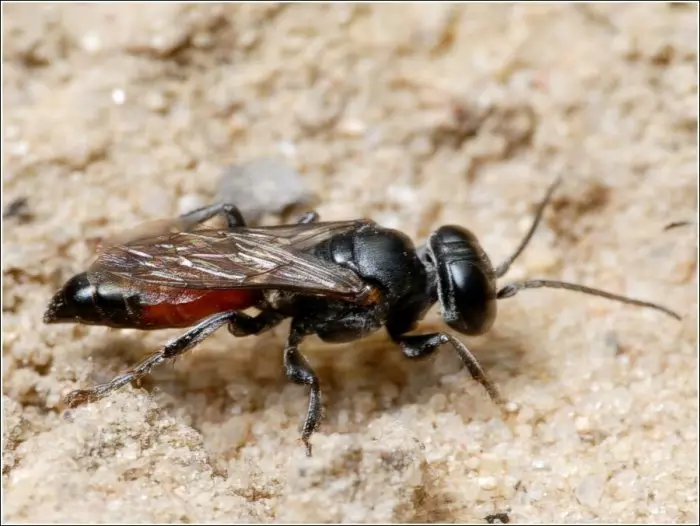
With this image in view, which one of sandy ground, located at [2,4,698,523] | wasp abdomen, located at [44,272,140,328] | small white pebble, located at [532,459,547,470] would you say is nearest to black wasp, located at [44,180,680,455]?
wasp abdomen, located at [44,272,140,328]

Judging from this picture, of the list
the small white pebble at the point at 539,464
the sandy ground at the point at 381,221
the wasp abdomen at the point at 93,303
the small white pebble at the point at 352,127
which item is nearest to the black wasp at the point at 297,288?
the wasp abdomen at the point at 93,303

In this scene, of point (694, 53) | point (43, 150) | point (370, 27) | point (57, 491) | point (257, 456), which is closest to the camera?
point (57, 491)

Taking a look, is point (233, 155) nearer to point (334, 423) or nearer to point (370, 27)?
point (370, 27)

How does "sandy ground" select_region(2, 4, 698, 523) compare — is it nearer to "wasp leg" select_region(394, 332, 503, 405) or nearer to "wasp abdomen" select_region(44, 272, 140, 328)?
"wasp leg" select_region(394, 332, 503, 405)

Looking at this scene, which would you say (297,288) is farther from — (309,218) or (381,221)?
(381,221)

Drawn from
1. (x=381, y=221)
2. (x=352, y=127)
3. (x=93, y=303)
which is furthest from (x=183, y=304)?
(x=352, y=127)

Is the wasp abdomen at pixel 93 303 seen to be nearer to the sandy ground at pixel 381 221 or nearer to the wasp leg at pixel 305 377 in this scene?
the sandy ground at pixel 381 221

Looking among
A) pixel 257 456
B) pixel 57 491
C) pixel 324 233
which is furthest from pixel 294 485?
pixel 324 233
